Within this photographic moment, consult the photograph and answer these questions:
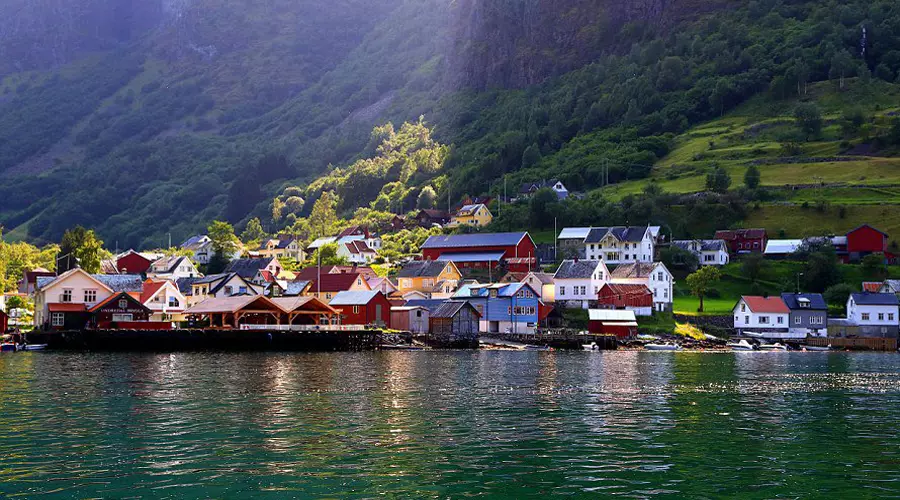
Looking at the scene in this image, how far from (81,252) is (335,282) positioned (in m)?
40.7

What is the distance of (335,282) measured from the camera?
121 metres

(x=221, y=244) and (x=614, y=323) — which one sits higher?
(x=221, y=244)

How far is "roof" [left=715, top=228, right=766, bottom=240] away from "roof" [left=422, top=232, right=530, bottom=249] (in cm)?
2860

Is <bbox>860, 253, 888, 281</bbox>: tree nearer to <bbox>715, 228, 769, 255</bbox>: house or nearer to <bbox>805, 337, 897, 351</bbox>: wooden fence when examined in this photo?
<bbox>715, 228, 769, 255</bbox>: house

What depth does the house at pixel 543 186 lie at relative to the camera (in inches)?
7118

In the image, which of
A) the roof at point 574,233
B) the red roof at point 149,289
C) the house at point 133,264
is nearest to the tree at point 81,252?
the house at point 133,264

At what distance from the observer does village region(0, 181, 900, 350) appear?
3922 inches

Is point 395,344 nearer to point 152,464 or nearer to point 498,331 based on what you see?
point 498,331

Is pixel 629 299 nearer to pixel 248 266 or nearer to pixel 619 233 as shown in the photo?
pixel 619 233

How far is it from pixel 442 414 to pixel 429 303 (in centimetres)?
7241

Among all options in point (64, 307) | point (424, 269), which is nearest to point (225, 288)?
point (64, 307)

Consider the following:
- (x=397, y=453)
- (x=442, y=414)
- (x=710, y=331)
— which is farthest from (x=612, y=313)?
(x=397, y=453)

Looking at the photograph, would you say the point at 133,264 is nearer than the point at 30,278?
No

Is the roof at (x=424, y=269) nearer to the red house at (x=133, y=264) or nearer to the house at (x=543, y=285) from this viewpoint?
the house at (x=543, y=285)
